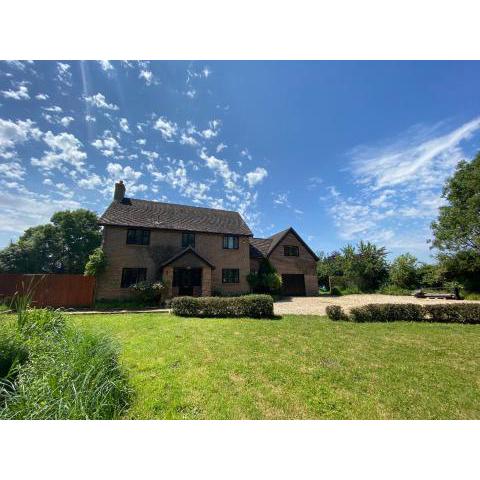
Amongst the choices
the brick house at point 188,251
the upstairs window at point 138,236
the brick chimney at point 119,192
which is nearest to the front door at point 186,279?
the brick house at point 188,251

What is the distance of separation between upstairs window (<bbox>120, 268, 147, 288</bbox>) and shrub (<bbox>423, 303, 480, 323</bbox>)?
1908 cm

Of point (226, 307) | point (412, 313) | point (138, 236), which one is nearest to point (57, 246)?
point (138, 236)

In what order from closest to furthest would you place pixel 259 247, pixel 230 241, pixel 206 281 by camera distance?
pixel 206 281 < pixel 230 241 < pixel 259 247

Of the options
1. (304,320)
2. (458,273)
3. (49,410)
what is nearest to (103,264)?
(304,320)

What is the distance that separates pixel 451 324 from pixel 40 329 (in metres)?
16.1

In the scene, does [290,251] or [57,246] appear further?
[57,246]

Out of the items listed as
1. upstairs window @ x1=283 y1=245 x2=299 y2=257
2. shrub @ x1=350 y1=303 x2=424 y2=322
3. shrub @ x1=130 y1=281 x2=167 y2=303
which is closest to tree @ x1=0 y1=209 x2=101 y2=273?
shrub @ x1=130 y1=281 x2=167 y2=303

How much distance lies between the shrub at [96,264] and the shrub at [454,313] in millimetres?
20650

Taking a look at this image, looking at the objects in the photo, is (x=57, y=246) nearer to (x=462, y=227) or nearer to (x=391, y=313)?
(x=391, y=313)

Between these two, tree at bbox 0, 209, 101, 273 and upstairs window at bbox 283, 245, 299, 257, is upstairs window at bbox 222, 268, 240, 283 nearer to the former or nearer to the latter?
upstairs window at bbox 283, 245, 299, 257

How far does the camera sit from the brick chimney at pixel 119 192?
845 inches

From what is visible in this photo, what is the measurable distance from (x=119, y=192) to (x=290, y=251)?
61.4ft

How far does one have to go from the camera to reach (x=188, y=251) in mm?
19625

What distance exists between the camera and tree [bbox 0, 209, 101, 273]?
3716cm
